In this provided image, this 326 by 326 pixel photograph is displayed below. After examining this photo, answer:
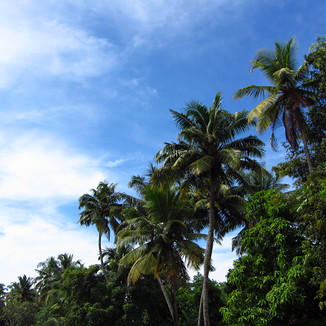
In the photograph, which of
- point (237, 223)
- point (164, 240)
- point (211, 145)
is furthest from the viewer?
point (237, 223)

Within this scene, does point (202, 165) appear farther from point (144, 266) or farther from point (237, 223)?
point (237, 223)

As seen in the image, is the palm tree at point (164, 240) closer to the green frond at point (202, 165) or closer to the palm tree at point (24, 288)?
the green frond at point (202, 165)

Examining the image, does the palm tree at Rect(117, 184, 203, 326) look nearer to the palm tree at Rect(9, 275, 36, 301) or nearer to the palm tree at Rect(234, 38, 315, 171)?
the palm tree at Rect(234, 38, 315, 171)

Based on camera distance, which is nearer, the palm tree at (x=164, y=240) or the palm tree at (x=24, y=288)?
the palm tree at (x=164, y=240)

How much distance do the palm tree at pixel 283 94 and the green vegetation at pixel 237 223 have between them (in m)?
0.05

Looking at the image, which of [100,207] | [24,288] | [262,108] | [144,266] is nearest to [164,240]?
[144,266]

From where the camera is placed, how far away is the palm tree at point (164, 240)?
17.8 m

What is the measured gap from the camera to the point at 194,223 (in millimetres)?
22609

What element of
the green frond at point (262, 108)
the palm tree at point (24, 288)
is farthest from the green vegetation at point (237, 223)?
the palm tree at point (24, 288)

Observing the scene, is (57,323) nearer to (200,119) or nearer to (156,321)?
(156,321)

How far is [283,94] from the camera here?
15.0m

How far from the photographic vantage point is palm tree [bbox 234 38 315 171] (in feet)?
47.3

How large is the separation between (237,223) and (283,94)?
9718 mm

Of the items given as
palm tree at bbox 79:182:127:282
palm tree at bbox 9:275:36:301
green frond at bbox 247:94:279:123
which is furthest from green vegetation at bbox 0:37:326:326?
palm tree at bbox 9:275:36:301
